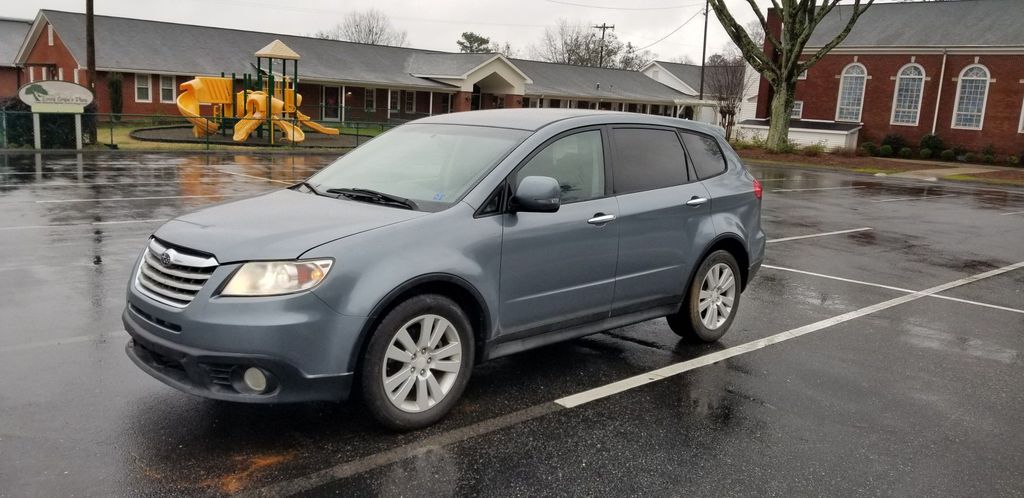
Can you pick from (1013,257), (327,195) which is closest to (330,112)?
(1013,257)

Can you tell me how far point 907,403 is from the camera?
5.30m

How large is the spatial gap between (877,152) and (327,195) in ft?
147

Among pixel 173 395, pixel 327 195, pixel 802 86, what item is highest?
pixel 802 86

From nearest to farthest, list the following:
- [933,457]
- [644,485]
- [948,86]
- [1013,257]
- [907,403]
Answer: [644,485]
[933,457]
[907,403]
[1013,257]
[948,86]

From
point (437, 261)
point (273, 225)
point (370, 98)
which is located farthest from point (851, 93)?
point (273, 225)

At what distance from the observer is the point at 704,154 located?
6512 millimetres

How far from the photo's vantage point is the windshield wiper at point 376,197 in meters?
4.68

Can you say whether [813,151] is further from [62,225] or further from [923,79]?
[62,225]

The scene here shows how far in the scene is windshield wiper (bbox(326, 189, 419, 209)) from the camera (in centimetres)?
468

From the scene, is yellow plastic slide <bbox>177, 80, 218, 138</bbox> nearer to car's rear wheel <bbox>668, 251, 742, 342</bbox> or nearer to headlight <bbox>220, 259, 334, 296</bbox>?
car's rear wheel <bbox>668, 251, 742, 342</bbox>

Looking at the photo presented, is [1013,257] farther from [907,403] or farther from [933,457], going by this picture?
[933,457]

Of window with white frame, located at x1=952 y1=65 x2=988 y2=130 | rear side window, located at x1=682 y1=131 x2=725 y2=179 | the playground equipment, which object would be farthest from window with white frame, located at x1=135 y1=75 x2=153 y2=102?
window with white frame, located at x1=952 y1=65 x2=988 y2=130

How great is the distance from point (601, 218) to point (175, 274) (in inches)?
103

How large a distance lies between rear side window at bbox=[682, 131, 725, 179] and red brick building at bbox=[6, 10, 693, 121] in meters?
30.3
